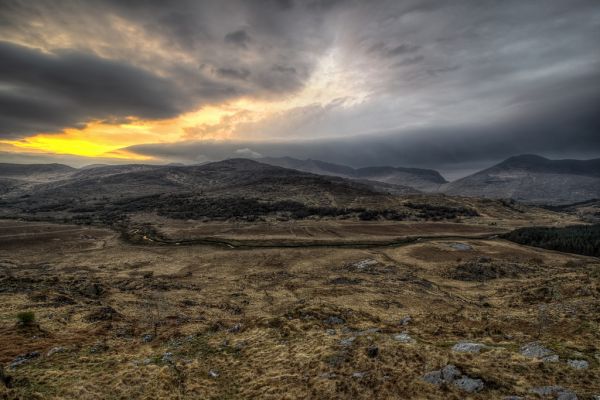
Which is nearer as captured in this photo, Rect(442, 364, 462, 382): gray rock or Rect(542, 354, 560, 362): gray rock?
Rect(442, 364, 462, 382): gray rock

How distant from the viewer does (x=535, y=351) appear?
17.9 metres

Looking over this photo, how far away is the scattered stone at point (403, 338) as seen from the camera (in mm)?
20469

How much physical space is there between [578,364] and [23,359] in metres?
32.3

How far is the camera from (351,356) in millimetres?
18688

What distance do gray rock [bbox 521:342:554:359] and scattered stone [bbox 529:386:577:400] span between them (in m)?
3.77

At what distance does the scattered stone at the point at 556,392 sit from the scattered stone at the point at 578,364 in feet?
9.36

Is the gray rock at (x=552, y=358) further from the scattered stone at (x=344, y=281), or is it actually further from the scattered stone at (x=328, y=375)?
the scattered stone at (x=344, y=281)

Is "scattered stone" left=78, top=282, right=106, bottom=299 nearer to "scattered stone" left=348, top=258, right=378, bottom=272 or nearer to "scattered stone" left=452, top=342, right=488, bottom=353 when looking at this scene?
"scattered stone" left=452, top=342, right=488, bottom=353

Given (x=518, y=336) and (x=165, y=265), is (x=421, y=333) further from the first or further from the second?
(x=165, y=265)

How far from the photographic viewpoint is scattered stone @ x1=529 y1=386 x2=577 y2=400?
13.2 m

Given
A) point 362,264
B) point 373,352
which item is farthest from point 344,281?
point 373,352

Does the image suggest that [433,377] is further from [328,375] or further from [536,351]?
[536,351]

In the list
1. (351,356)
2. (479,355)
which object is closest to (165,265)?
(351,356)

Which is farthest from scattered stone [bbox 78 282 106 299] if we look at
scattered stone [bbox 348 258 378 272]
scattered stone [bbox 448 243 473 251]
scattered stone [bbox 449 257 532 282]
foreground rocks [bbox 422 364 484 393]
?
scattered stone [bbox 448 243 473 251]
